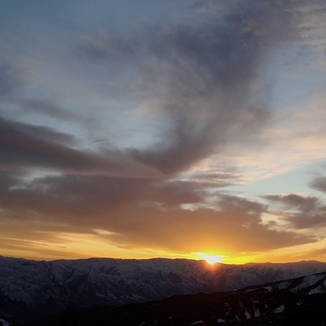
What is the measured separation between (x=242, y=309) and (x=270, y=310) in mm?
13989

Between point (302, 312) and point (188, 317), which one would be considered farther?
point (188, 317)

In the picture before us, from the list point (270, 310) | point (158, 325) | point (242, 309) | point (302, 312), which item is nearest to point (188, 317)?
point (158, 325)

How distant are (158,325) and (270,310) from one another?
58120mm

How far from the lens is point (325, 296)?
200 metres

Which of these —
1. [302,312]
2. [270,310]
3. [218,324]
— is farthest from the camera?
[270,310]

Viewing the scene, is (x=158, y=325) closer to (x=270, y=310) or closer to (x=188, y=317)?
(x=188, y=317)

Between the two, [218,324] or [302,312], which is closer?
[302,312]

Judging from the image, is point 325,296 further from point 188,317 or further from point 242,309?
point 188,317

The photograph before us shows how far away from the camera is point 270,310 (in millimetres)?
193875

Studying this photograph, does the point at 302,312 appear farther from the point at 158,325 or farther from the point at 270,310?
the point at 158,325

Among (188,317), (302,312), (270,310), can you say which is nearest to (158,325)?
(188,317)

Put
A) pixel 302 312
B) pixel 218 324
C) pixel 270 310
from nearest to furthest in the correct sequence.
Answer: pixel 302 312, pixel 218 324, pixel 270 310

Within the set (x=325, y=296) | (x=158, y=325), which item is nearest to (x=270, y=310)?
(x=325, y=296)

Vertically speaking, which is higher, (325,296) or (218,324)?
(325,296)
